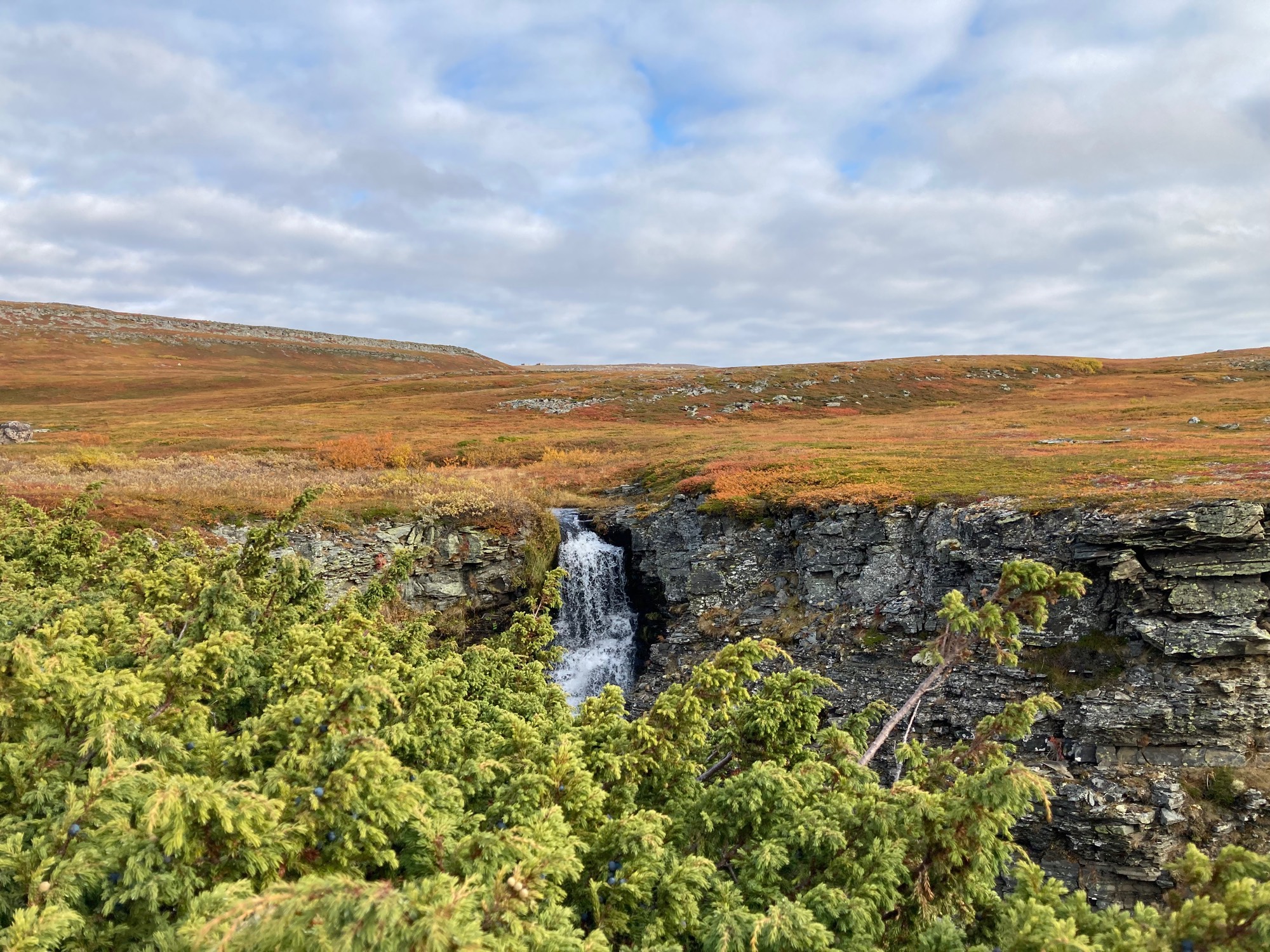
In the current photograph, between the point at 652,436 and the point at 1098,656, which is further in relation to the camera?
the point at 652,436

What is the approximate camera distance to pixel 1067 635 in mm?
17359

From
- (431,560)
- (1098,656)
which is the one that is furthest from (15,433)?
(1098,656)

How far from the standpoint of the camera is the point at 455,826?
551 centimetres

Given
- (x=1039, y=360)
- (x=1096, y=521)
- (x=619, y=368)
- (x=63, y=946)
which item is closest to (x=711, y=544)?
(x=1096, y=521)

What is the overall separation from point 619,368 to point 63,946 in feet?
444

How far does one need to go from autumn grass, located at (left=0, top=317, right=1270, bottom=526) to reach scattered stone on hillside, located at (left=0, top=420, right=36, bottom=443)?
4.56 ft

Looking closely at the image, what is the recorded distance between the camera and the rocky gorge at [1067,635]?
14.7 metres

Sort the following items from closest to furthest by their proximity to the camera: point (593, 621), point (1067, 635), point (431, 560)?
point (1067, 635) → point (431, 560) → point (593, 621)

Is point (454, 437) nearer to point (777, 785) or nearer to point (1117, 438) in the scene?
point (1117, 438)

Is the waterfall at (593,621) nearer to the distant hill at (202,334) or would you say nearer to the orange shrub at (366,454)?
the orange shrub at (366,454)

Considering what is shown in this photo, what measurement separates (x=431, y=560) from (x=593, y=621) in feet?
22.1

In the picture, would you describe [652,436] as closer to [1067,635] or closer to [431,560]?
[431,560]

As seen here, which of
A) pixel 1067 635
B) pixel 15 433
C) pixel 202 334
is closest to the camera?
pixel 1067 635

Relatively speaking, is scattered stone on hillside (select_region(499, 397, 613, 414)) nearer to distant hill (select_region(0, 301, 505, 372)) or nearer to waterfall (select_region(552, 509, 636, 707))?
waterfall (select_region(552, 509, 636, 707))
